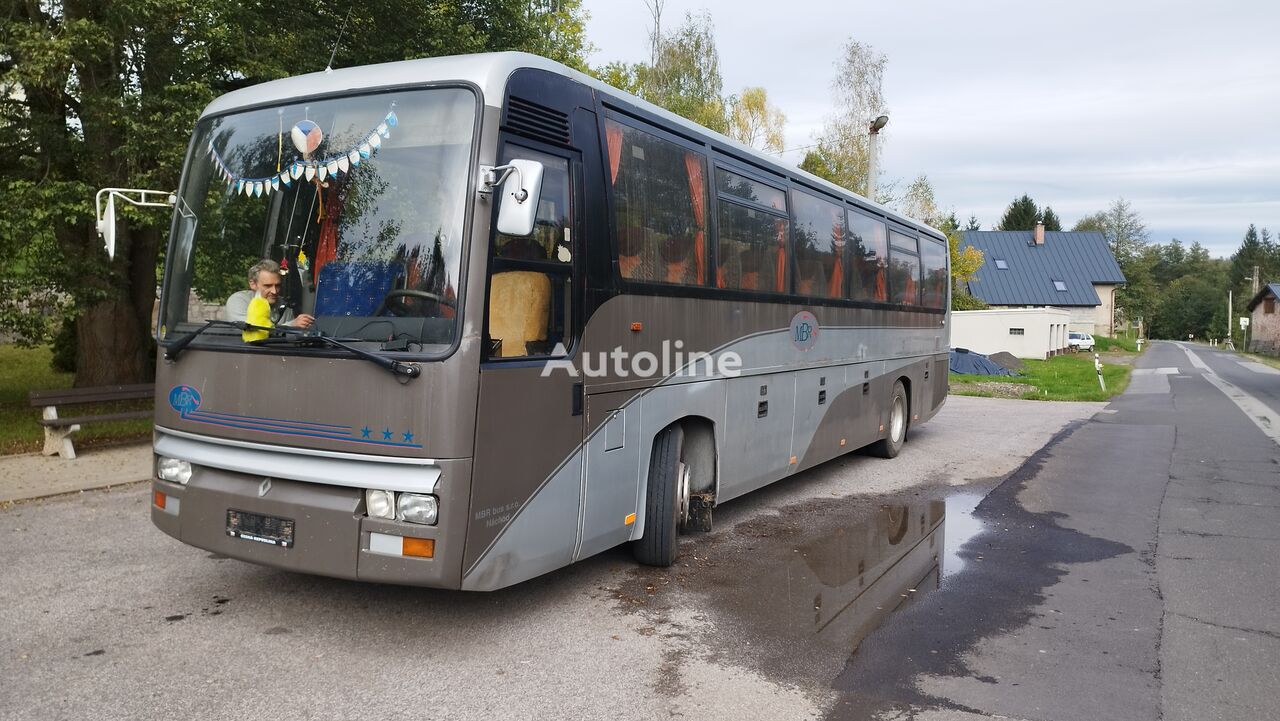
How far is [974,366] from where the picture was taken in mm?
30422

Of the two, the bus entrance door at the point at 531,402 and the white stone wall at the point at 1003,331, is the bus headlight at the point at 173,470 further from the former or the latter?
the white stone wall at the point at 1003,331

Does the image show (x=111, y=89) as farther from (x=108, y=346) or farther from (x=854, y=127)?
(x=854, y=127)

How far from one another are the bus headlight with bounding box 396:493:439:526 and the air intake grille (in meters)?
2.00

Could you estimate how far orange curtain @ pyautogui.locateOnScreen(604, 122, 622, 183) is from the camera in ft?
18.8

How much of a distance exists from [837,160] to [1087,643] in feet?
122

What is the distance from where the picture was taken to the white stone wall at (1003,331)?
4138cm

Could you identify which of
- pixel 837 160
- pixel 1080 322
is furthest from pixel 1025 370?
pixel 1080 322

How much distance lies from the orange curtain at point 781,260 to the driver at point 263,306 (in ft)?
14.7

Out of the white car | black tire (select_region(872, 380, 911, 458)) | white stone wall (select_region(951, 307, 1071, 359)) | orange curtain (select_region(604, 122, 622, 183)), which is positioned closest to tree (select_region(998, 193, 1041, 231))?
the white car

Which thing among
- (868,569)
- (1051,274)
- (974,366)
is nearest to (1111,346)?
(1051,274)

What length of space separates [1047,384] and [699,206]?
76.6 feet

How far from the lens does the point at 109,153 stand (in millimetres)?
11727

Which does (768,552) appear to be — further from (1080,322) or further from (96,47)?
(1080,322)

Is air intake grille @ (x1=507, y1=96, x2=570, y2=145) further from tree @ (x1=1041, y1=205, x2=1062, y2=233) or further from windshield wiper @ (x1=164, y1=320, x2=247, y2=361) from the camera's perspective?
tree @ (x1=1041, y1=205, x2=1062, y2=233)
